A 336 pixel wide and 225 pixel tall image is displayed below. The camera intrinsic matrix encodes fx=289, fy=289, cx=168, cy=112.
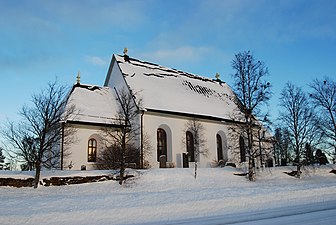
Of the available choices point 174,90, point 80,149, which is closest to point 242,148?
point 174,90

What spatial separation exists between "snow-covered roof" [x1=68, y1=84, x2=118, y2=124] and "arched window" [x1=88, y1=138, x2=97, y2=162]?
1.70m

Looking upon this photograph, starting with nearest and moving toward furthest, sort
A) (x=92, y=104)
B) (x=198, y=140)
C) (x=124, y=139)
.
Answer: (x=124, y=139) < (x=92, y=104) < (x=198, y=140)

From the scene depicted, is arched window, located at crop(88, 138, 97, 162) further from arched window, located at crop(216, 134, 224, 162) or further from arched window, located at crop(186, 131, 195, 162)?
arched window, located at crop(216, 134, 224, 162)

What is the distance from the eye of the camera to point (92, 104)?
80.3 ft

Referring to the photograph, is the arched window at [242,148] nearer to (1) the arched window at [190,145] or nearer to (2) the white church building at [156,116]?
(2) the white church building at [156,116]

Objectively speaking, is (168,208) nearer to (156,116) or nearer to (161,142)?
(156,116)

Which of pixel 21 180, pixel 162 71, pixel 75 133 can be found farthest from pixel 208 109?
pixel 21 180

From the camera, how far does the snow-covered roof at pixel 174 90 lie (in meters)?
26.3

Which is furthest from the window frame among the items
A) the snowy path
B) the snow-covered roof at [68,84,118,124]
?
the snowy path

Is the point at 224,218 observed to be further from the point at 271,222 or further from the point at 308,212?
the point at 308,212

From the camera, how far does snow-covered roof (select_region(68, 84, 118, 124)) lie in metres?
22.5

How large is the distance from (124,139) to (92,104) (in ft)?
24.5

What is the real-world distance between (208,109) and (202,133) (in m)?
3.09

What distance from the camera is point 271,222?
23.6 ft
